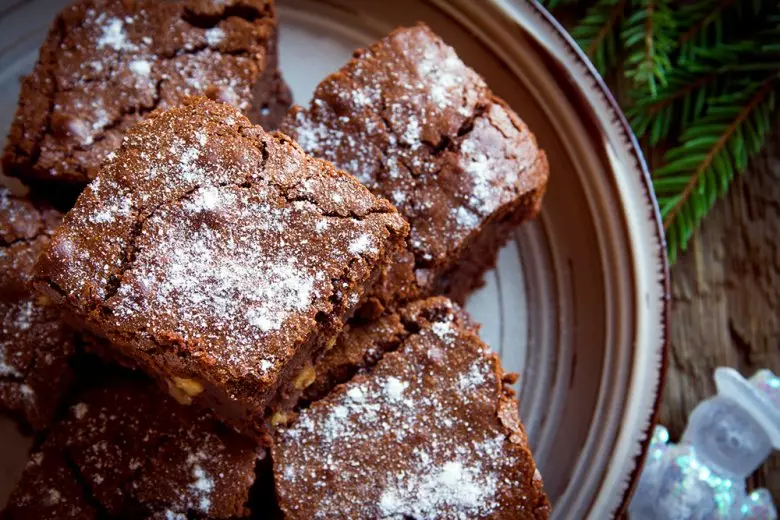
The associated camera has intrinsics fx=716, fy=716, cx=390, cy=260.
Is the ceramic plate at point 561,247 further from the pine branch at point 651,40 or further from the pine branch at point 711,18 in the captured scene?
the pine branch at point 711,18

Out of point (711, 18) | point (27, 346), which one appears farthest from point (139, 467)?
point (711, 18)

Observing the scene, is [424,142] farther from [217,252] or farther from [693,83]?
[693,83]

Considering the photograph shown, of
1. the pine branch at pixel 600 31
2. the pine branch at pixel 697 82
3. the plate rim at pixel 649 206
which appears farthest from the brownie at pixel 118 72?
the pine branch at pixel 697 82

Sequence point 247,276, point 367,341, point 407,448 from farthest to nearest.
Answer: point 367,341 → point 407,448 → point 247,276

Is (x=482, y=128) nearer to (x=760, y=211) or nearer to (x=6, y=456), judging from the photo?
(x=760, y=211)

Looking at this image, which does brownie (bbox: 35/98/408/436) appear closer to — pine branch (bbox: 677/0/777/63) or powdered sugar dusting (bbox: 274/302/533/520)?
powdered sugar dusting (bbox: 274/302/533/520)

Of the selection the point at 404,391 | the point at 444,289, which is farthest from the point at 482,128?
the point at 404,391
